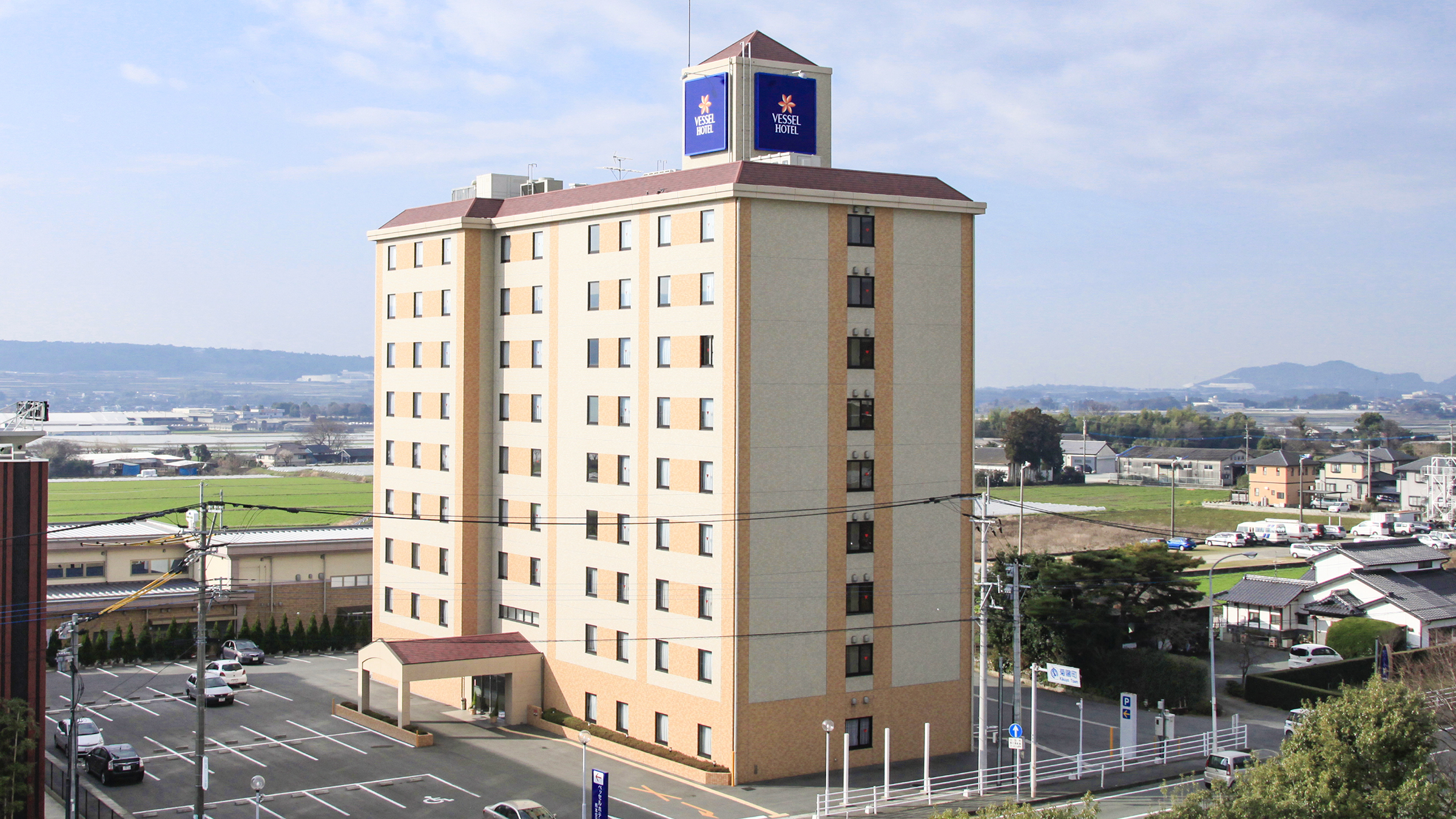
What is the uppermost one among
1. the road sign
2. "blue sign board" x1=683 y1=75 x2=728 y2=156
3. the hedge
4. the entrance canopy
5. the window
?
"blue sign board" x1=683 y1=75 x2=728 y2=156

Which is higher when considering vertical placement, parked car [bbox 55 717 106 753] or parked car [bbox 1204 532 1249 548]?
parked car [bbox 1204 532 1249 548]

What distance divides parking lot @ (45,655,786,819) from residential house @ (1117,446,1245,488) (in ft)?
504

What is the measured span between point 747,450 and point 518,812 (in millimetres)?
14069

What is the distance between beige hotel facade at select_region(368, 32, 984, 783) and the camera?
42094mm

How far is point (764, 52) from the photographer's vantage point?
48781mm

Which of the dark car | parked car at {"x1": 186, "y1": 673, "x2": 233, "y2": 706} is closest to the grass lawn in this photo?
parked car at {"x1": 186, "y1": 673, "x2": 233, "y2": 706}

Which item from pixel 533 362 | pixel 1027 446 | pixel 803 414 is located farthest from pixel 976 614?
pixel 1027 446

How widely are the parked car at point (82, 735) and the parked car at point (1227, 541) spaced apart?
A: 9231 cm

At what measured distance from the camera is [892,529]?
44.5 metres

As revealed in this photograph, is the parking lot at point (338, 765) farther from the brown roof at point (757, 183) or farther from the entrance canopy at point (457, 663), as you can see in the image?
the brown roof at point (757, 183)

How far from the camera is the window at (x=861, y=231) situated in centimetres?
4388

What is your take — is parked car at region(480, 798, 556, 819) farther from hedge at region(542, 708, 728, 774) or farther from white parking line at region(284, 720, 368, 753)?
white parking line at region(284, 720, 368, 753)

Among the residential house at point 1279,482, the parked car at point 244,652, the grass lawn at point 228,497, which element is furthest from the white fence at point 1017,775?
the residential house at point 1279,482

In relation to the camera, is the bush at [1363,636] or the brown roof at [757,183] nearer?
the brown roof at [757,183]
